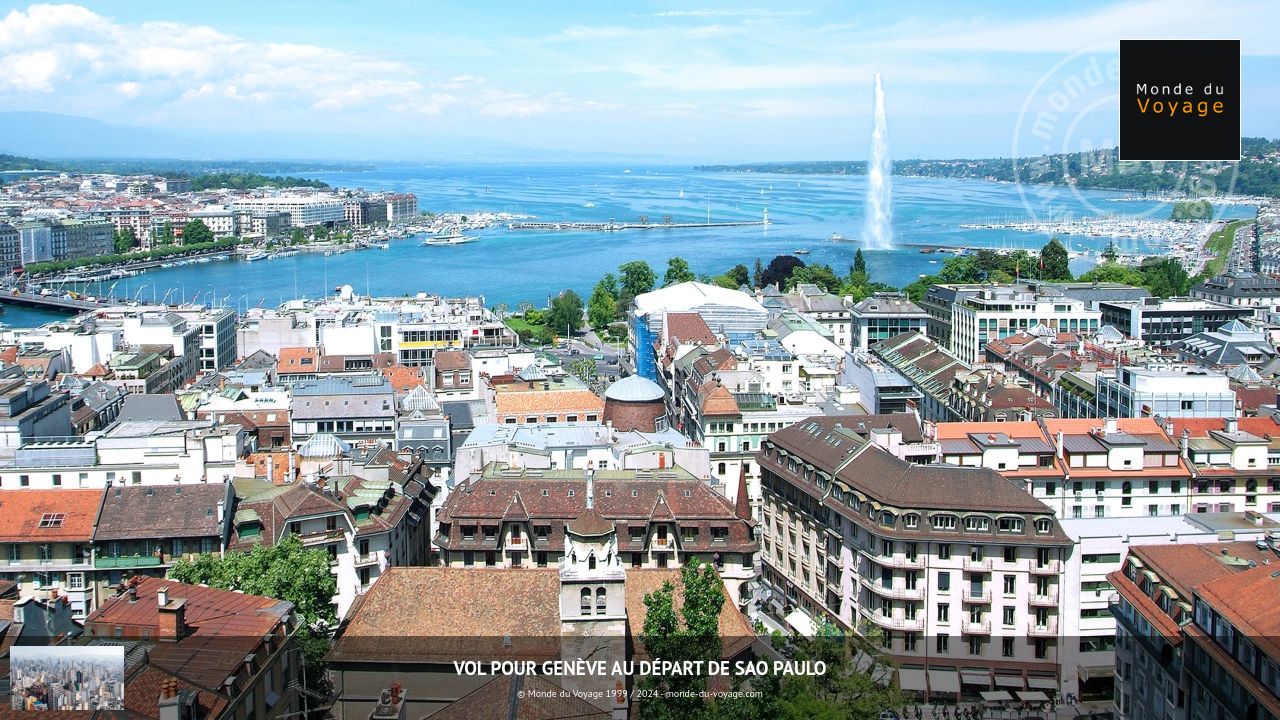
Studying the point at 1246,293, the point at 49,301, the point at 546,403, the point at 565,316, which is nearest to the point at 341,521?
the point at 546,403

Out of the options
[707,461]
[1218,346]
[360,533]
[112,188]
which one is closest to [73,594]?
[360,533]

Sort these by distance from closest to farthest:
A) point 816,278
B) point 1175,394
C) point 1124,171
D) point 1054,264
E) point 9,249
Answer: point 1175,394, point 1124,171, point 816,278, point 1054,264, point 9,249

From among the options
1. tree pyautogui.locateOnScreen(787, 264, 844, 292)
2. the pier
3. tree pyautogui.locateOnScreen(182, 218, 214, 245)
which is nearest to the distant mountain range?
tree pyautogui.locateOnScreen(787, 264, 844, 292)

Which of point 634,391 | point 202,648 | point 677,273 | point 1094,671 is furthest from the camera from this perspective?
point 677,273

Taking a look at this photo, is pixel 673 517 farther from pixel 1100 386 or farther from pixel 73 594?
pixel 1100 386

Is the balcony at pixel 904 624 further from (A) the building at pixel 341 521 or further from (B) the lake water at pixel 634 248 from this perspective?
(B) the lake water at pixel 634 248

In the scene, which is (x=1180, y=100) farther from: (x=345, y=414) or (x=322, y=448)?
(x=345, y=414)

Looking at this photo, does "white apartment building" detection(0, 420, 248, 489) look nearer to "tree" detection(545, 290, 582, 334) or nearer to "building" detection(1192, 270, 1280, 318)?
"tree" detection(545, 290, 582, 334)

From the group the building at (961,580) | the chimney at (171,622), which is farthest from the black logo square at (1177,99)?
the chimney at (171,622)

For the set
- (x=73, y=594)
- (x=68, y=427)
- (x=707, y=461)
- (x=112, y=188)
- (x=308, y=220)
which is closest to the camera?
(x=73, y=594)
